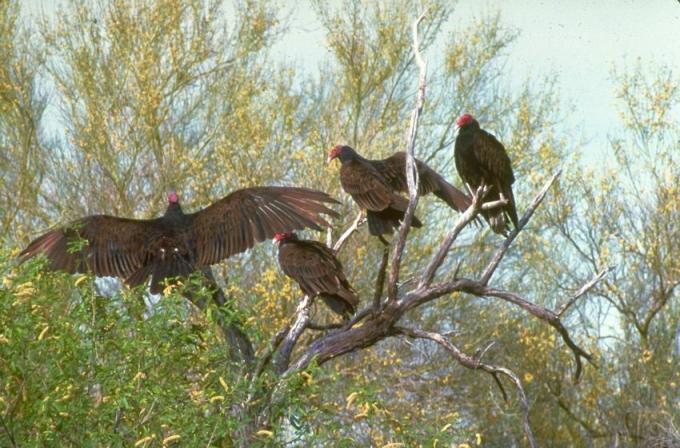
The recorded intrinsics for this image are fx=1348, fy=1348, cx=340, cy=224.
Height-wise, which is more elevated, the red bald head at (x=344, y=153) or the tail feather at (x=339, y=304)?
the red bald head at (x=344, y=153)

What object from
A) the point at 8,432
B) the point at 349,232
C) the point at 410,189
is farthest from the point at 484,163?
the point at 8,432

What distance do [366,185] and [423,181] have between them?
0.61 metres

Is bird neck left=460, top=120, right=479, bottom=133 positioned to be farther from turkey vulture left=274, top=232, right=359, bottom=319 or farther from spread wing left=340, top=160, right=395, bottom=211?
turkey vulture left=274, top=232, right=359, bottom=319

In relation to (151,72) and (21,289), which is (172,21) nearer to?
(151,72)

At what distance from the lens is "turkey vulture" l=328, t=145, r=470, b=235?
343 inches

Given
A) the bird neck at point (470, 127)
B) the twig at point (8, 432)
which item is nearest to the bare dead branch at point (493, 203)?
the bird neck at point (470, 127)

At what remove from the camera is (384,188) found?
8.76 metres

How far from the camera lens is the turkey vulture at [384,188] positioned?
8703 mm

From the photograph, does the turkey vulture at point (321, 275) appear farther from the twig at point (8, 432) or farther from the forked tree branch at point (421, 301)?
the twig at point (8, 432)

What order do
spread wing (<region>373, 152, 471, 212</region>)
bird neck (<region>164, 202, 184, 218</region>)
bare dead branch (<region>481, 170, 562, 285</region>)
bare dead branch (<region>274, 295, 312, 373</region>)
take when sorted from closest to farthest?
bare dead branch (<region>481, 170, 562, 285</region>), bare dead branch (<region>274, 295, 312, 373</region>), spread wing (<region>373, 152, 471, 212</region>), bird neck (<region>164, 202, 184, 218</region>)

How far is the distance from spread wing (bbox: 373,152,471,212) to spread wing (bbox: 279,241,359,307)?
0.90m

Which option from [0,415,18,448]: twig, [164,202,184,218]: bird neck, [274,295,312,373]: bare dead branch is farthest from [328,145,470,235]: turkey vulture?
[0,415,18,448]: twig

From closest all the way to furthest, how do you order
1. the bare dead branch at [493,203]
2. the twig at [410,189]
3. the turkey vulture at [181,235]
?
the twig at [410,189]
the bare dead branch at [493,203]
the turkey vulture at [181,235]

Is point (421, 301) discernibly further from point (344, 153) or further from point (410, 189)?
point (344, 153)
